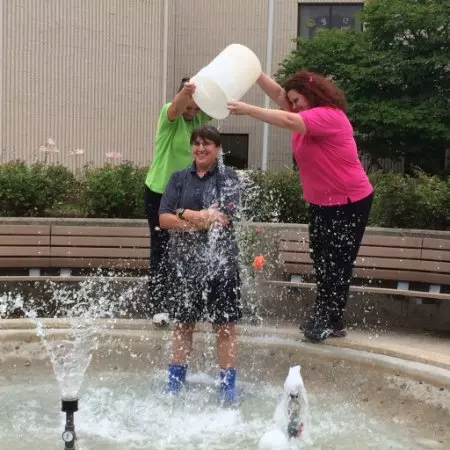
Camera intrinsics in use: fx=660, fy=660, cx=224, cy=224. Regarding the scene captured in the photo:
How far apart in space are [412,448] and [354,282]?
231 centimetres

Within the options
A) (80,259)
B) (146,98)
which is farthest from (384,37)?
(80,259)

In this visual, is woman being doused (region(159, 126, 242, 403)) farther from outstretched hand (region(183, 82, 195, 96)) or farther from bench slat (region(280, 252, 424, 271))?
bench slat (region(280, 252, 424, 271))

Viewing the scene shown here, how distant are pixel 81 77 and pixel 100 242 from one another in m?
10.5

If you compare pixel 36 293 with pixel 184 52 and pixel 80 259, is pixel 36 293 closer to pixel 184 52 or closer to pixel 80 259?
pixel 80 259

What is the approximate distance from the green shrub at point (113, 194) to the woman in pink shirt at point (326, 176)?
3.04 metres

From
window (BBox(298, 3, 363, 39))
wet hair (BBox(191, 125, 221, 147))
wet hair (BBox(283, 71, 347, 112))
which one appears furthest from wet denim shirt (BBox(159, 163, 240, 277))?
A: window (BBox(298, 3, 363, 39))

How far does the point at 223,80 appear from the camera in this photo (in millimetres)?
3645

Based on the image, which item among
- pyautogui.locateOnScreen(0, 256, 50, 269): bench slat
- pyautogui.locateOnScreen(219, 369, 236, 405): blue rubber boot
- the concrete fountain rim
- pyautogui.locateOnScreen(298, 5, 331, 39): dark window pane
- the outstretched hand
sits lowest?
pyautogui.locateOnScreen(219, 369, 236, 405): blue rubber boot

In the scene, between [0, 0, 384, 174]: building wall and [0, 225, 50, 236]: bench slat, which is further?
[0, 0, 384, 174]: building wall

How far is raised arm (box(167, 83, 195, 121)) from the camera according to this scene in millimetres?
3734

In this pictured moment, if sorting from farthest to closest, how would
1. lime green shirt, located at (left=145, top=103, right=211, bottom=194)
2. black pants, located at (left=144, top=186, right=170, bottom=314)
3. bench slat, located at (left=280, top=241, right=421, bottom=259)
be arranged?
bench slat, located at (left=280, top=241, right=421, bottom=259)
black pants, located at (left=144, top=186, right=170, bottom=314)
lime green shirt, located at (left=145, top=103, right=211, bottom=194)

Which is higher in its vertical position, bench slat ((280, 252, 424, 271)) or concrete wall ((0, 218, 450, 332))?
bench slat ((280, 252, 424, 271))

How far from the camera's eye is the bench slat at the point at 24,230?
17.8ft

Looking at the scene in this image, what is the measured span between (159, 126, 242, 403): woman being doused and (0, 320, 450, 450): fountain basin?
0.83 feet
